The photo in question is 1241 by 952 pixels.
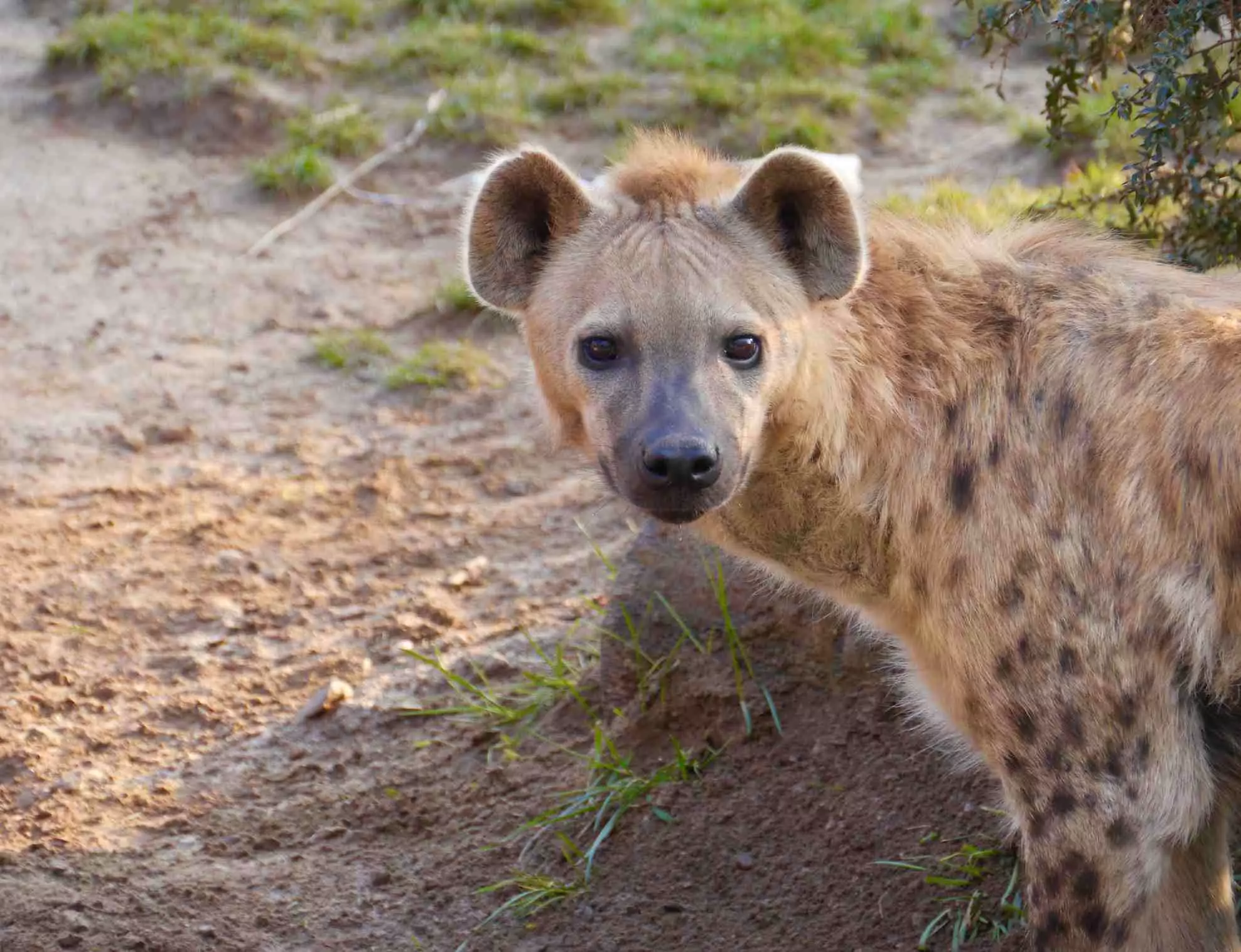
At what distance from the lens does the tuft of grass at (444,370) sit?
5559 millimetres

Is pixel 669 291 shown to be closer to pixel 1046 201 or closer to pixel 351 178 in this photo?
pixel 1046 201

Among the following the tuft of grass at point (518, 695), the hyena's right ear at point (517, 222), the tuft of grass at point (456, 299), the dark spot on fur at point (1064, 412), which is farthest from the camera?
the tuft of grass at point (456, 299)

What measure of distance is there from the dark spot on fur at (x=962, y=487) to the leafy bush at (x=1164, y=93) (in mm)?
858

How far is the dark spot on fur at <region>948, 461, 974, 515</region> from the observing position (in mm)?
2783

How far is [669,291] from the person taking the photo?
9.35 feet

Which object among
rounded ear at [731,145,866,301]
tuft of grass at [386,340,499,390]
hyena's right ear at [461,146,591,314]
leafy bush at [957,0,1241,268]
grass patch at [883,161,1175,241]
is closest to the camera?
rounded ear at [731,145,866,301]

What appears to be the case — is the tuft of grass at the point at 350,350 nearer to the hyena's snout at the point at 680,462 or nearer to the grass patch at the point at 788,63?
the grass patch at the point at 788,63

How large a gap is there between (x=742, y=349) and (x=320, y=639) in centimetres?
202

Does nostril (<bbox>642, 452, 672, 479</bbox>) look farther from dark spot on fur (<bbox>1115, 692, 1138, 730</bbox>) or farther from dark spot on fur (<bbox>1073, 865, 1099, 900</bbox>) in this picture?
dark spot on fur (<bbox>1073, 865, 1099, 900</bbox>)

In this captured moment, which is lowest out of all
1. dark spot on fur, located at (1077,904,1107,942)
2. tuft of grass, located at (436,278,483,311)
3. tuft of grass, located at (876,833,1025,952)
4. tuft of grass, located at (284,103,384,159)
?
tuft of grass, located at (436,278,483,311)

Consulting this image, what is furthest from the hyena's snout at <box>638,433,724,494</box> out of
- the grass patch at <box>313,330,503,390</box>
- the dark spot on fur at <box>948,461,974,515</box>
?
the grass patch at <box>313,330,503,390</box>

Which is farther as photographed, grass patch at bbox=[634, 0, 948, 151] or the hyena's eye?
grass patch at bbox=[634, 0, 948, 151]

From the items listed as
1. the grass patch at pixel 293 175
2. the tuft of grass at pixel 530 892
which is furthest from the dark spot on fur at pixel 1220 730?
the grass patch at pixel 293 175

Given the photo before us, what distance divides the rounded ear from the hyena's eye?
1.22 feet
